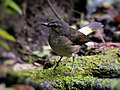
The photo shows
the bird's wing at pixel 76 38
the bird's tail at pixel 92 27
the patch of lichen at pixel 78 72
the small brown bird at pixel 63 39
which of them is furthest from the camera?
the bird's tail at pixel 92 27

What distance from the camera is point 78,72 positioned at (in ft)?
15.6

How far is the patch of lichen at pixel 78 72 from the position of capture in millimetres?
4316

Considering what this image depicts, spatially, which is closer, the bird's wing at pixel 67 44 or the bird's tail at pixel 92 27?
the bird's wing at pixel 67 44

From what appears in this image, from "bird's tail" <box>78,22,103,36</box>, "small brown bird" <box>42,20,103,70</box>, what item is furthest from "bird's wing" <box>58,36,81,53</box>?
"bird's tail" <box>78,22,103,36</box>

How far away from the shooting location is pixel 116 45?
5941 mm

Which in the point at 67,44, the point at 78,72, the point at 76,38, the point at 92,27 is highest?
the point at 92,27

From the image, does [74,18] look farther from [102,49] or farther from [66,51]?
[66,51]

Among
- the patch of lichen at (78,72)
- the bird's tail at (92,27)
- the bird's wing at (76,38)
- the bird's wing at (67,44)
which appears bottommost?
the patch of lichen at (78,72)

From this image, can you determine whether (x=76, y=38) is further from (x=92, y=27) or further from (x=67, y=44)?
(x=92, y=27)

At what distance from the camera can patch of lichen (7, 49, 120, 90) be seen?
4.32 metres

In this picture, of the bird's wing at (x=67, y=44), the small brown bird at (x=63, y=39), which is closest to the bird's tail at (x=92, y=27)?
the small brown bird at (x=63, y=39)

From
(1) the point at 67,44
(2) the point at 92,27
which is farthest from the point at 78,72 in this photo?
(2) the point at 92,27

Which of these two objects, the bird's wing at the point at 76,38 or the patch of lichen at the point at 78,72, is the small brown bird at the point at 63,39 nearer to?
the bird's wing at the point at 76,38

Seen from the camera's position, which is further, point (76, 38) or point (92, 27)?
point (92, 27)
